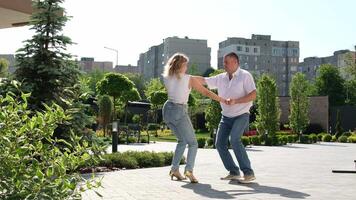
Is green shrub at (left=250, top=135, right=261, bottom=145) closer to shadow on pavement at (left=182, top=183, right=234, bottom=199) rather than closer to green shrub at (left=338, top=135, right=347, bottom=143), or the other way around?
green shrub at (left=338, top=135, right=347, bottom=143)

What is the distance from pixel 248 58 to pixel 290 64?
51.4 ft

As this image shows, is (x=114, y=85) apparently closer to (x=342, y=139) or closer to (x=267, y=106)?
(x=267, y=106)

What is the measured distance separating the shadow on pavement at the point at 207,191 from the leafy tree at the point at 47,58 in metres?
3.27

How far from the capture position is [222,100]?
22.8 ft

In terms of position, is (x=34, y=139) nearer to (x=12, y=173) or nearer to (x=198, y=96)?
(x=12, y=173)

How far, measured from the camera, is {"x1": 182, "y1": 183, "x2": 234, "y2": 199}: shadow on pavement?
561 cm

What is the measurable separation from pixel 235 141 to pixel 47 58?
3957 millimetres

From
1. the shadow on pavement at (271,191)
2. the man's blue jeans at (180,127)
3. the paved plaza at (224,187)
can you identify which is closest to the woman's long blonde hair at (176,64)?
the man's blue jeans at (180,127)

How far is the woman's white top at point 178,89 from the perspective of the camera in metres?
6.98

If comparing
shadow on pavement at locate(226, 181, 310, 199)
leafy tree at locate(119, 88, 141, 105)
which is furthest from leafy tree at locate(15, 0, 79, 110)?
leafy tree at locate(119, 88, 141, 105)

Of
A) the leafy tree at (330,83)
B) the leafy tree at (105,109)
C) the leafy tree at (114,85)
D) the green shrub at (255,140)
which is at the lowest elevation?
the green shrub at (255,140)

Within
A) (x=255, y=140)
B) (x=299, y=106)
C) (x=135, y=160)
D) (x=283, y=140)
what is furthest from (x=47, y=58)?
(x=299, y=106)

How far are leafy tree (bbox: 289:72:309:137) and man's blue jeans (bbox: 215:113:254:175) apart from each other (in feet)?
79.4

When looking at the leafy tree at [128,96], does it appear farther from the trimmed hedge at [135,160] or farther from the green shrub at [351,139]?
the trimmed hedge at [135,160]
